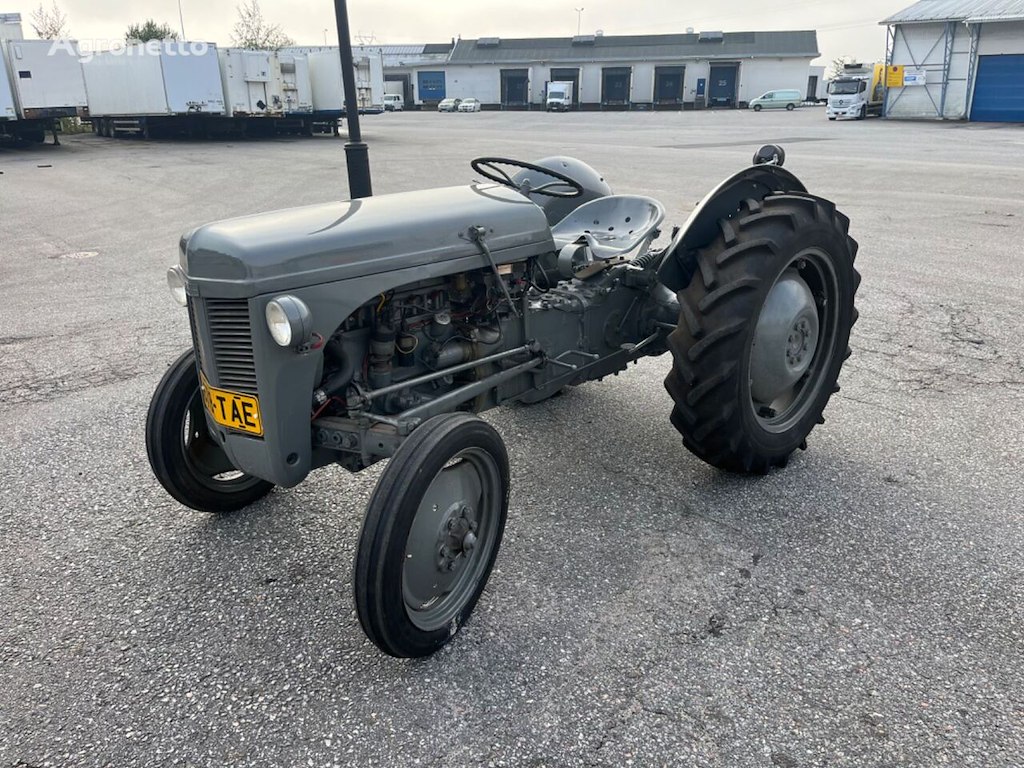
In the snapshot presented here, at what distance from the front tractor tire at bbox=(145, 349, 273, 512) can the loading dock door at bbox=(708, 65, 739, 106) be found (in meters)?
59.7

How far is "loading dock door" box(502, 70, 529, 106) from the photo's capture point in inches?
2422

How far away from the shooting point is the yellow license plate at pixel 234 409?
2.51 meters

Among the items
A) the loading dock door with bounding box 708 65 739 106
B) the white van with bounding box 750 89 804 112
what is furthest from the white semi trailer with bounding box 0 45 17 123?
the loading dock door with bounding box 708 65 739 106

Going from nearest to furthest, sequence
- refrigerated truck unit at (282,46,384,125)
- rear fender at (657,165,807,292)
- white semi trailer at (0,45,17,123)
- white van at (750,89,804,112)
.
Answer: rear fender at (657,165,807,292) → white semi trailer at (0,45,17,123) → refrigerated truck unit at (282,46,384,125) → white van at (750,89,804,112)

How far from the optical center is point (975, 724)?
217cm

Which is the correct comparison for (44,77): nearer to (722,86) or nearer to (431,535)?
(431,535)

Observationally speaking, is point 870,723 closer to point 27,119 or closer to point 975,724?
point 975,724

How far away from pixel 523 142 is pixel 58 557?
21.1 m

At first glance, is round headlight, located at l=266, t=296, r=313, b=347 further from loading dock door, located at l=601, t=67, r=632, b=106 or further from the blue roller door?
the blue roller door

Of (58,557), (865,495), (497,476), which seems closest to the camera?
→ (497,476)

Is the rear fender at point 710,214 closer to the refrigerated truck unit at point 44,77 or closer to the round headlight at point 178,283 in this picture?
the round headlight at point 178,283

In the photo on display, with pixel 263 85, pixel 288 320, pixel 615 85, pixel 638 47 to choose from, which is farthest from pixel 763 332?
pixel 638 47

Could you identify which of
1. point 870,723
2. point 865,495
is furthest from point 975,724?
point 865,495

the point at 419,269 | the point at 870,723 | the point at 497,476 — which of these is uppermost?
the point at 419,269
